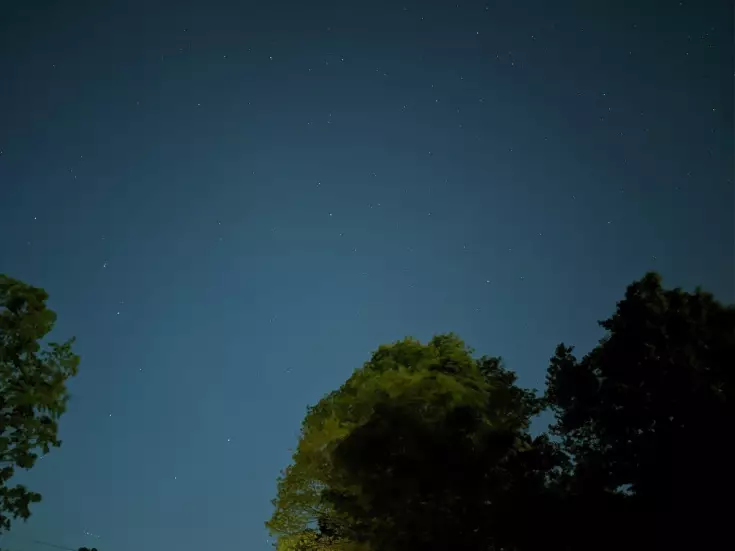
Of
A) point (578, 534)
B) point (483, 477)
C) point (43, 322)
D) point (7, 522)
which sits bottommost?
point (7, 522)

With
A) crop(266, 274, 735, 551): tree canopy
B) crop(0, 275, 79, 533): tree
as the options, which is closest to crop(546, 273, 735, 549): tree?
crop(266, 274, 735, 551): tree canopy

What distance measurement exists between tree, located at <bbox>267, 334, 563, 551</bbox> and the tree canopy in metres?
0.05

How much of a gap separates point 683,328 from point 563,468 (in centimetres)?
805

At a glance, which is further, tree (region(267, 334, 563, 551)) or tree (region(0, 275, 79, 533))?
tree (region(267, 334, 563, 551))

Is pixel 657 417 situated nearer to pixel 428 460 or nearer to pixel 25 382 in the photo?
pixel 428 460

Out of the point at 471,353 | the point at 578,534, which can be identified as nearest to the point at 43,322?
the point at 471,353

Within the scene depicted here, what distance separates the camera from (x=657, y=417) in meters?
22.4

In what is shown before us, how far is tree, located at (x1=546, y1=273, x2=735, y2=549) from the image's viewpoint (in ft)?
67.7

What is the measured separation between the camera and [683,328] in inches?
915

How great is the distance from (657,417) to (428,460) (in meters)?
9.46

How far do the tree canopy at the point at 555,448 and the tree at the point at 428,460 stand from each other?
0.17 feet

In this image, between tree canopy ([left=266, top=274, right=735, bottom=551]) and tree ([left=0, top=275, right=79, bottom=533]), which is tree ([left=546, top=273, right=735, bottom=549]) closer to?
tree canopy ([left=266, top=274, right=735, bottom=551])

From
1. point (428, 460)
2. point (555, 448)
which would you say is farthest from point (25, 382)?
point (555, 448)

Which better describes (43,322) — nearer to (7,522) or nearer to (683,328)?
(7,522)
